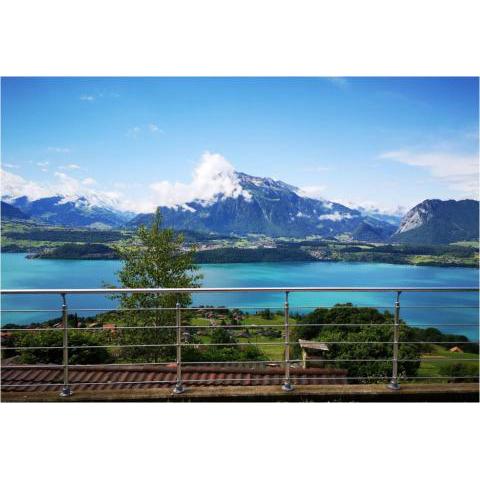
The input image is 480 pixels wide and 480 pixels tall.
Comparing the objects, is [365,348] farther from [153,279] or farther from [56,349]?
[56,349]

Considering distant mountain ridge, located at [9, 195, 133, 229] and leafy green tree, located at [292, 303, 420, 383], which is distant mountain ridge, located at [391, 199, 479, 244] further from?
distant mountain ridge, located at [9, 195, 133, 229]

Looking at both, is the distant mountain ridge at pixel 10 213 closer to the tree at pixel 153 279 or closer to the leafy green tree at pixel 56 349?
the leafy green tree at pixel 56 349

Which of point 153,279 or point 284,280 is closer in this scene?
point 153,279

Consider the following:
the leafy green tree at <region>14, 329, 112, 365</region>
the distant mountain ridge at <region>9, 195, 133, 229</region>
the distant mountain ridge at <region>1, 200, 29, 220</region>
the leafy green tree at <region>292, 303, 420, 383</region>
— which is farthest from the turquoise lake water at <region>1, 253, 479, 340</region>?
the distant mountain ridge at <region>9, 195, 133, 229</region>

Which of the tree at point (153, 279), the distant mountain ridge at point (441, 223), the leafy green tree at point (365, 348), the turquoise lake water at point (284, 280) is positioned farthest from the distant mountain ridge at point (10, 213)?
the leafy green tree at point (365, 348)

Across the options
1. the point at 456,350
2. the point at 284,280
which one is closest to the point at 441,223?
the point at 284,280
